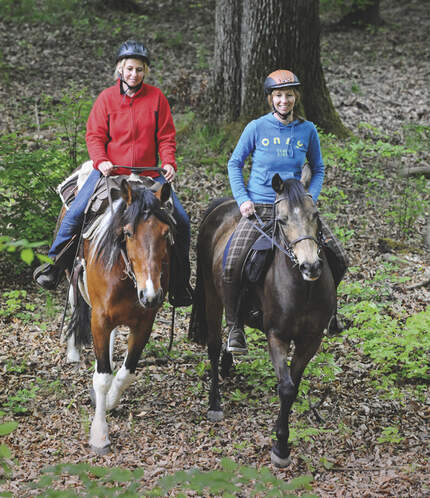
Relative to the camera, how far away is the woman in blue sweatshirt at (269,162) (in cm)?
528

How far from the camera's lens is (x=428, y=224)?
9.79m

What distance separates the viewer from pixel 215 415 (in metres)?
5.96

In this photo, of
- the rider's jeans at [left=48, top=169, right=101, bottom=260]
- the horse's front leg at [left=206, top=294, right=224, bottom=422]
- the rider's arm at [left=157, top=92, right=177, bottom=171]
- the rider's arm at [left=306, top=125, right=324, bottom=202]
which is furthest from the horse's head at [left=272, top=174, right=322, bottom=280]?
the rider's jeans at [left=48, top=169, right=101, bottom=260]

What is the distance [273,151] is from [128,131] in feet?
4.95

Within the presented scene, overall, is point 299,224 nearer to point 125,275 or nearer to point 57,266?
point 125,275

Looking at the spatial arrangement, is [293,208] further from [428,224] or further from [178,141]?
[178,141]

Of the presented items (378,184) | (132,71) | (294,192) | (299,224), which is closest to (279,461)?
(299,224)

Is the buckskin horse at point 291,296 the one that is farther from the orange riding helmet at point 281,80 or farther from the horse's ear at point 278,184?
the orange riding helmet at point 281,80

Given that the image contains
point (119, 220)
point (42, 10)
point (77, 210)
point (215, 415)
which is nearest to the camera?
point (119, 220)

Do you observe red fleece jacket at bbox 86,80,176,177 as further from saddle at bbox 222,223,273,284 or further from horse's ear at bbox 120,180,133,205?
saddle at bbox 222,223,273,284

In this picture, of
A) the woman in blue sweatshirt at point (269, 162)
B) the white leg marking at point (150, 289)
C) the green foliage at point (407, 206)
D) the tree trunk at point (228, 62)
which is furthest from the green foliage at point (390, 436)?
the tree trunk at point (228, 62)

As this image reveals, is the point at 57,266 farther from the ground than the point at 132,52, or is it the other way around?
the point at 132,52

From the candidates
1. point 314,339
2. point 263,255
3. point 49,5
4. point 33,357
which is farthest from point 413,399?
point 49,5

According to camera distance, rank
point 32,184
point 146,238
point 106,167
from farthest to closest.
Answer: point 32,184, point 106,167, point 146,238
